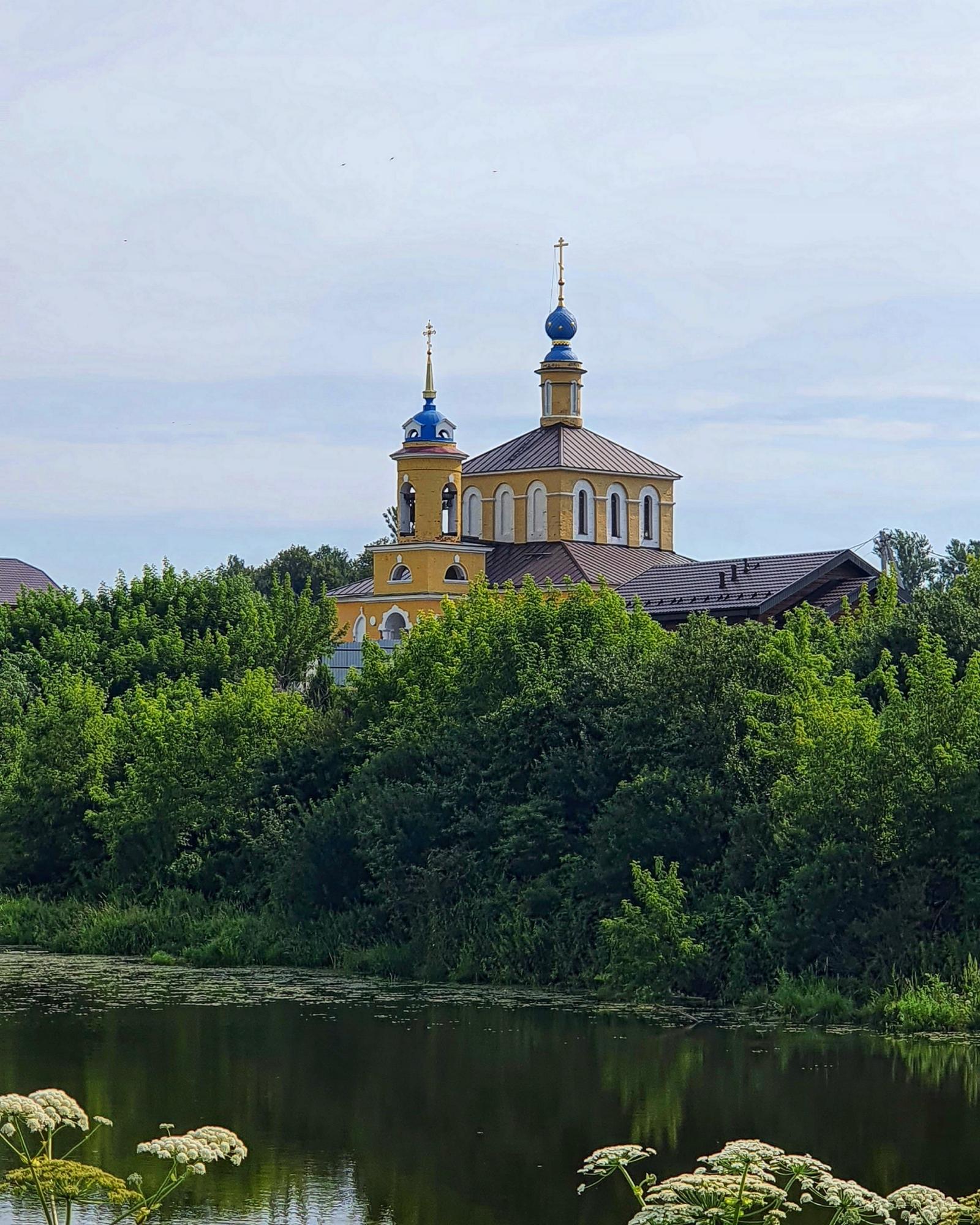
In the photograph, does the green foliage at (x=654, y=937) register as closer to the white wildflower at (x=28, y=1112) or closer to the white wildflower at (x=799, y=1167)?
the white wildflower at (x=799, y=1167)

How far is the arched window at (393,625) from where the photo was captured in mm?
70875

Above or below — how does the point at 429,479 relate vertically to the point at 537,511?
above

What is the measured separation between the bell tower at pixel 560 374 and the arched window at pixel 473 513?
3900mm

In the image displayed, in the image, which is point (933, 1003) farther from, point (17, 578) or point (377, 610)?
point (17, 578)

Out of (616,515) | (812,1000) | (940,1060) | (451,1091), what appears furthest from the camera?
(616,515)

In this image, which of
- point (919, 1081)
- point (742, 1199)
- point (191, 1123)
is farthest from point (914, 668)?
point (742, 1199)

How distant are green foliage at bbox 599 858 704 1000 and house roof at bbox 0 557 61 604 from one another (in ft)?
257

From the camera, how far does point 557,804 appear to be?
29609 mm

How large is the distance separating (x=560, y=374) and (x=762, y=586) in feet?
71.7

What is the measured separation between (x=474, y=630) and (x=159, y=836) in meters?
6.36

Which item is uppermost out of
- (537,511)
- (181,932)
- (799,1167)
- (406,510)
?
(537,511)

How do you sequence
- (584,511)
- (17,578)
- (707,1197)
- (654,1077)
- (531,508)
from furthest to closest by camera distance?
(17,578) < (531,508) < (584,511) < (654,1077) < (707,1197)

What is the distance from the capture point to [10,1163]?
17.2 m

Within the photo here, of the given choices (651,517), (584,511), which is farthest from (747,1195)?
(651,517)
